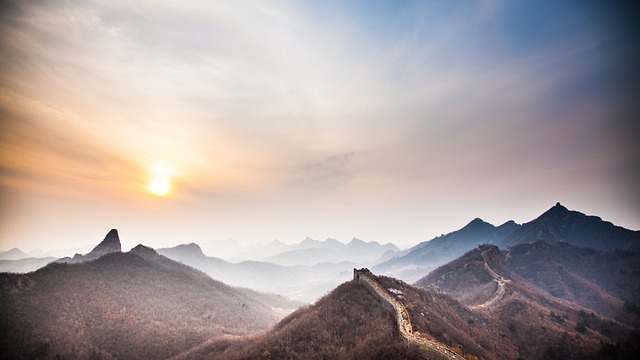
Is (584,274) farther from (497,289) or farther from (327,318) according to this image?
(327,318)

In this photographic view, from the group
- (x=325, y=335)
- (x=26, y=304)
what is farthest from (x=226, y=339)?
(x=26, y=304)

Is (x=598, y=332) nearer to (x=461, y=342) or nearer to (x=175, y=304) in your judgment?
(x=461, y=342)

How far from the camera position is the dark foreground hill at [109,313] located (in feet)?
177

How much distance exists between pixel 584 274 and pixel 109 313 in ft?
691

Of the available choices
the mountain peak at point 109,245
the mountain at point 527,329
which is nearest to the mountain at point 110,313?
the mountain peak at point 109,245

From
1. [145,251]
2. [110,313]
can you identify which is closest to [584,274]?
[110,313]

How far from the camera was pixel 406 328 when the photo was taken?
3125 cm

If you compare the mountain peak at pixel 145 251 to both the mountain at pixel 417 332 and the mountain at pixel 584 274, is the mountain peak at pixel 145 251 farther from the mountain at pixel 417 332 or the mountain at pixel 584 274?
the mountain at pixel 584 274

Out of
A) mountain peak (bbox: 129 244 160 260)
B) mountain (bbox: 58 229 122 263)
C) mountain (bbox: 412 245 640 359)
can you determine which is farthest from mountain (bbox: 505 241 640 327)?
mountain (bbox: 58 229 122 263)

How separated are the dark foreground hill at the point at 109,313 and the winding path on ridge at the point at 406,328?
43306mm

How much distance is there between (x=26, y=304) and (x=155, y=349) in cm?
3551

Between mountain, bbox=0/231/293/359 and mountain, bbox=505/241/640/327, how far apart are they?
136m

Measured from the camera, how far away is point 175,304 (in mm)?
95938

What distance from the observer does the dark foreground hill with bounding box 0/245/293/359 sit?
177 feet
